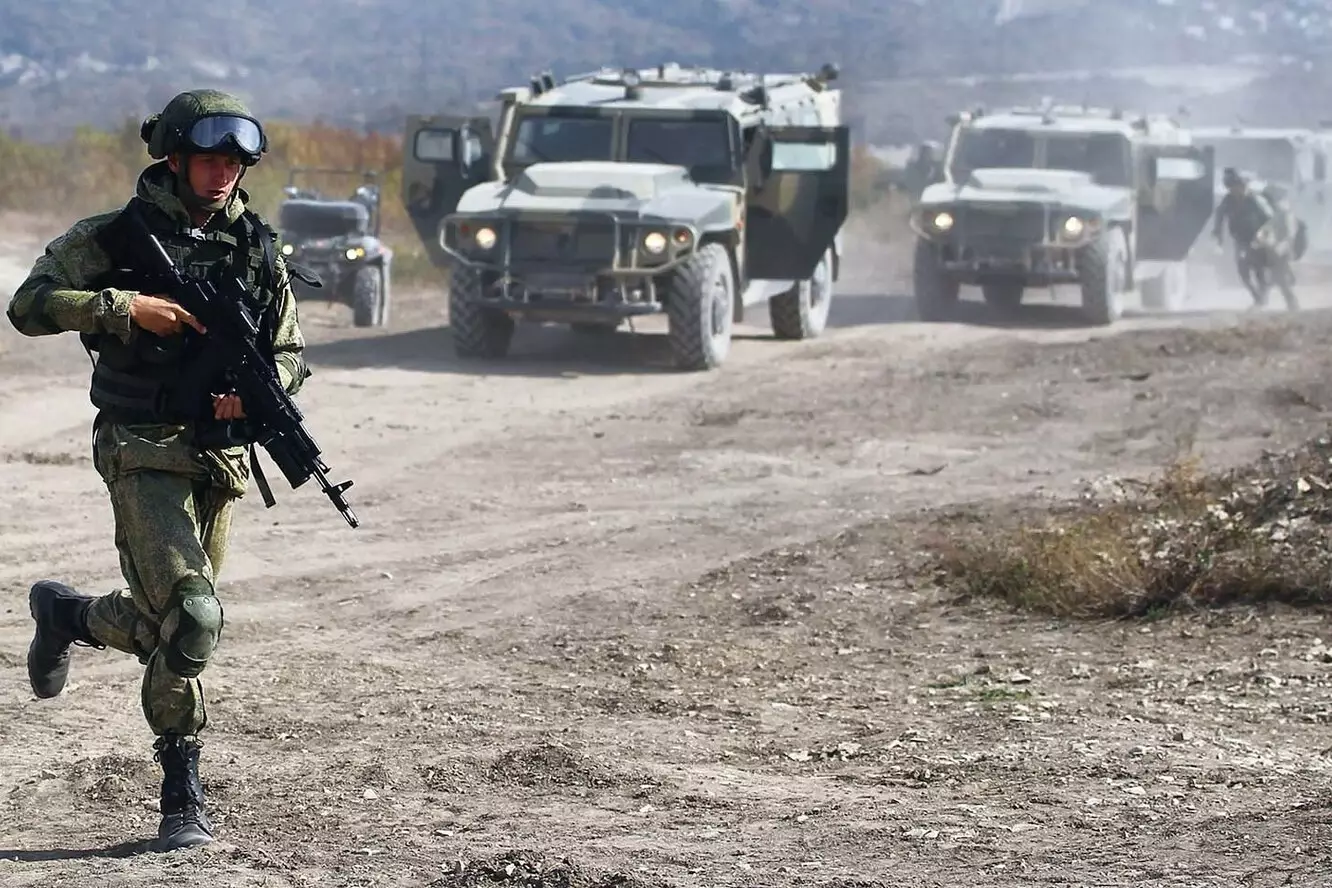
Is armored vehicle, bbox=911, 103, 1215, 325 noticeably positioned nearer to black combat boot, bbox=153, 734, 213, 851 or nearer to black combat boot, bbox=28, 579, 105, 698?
black combat boot, bbox=28, 579, 105, 698

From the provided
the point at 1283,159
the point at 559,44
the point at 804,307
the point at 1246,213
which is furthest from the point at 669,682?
the point at 559,44

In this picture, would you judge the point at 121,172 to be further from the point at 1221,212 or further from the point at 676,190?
the point at 676,190

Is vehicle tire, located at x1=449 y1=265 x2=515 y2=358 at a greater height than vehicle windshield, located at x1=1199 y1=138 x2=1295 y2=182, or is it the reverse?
vehicle windshield, located at x1=1199 y1=138 x2=1295 y2=182

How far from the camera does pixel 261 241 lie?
4523mm

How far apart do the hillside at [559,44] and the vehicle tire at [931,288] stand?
107ft

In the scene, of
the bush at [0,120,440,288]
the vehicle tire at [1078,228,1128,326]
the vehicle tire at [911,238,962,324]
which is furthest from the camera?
the bush at [0,120,440,288]

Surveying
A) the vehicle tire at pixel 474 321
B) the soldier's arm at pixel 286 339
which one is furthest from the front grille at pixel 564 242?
the soldier's arm at pixel 286 339

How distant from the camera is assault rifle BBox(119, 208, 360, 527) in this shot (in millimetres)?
4379

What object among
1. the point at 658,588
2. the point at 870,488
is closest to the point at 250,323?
the point at 658,588

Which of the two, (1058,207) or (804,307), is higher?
(1058,207)

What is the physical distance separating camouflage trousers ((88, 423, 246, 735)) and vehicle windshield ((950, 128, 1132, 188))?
13.7 m

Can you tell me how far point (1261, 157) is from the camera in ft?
71.4

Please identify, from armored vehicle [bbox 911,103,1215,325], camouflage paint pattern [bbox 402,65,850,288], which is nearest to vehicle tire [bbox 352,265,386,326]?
camouflage paint pattern [bbox 402,65,850,288]

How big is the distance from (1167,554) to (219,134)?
366 cm
